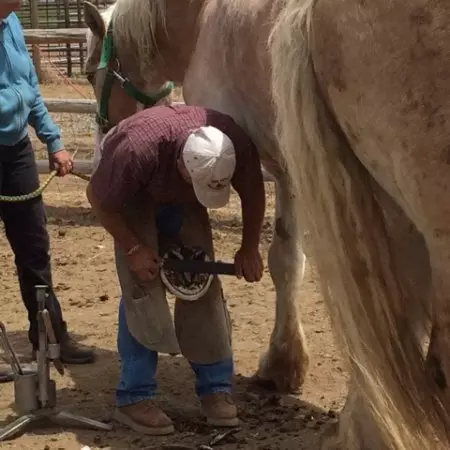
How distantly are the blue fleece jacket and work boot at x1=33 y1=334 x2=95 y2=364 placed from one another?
3.44ft

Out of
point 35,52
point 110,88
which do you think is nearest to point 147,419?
point 110,88

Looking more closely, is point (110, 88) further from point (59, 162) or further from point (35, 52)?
point (35, 52)

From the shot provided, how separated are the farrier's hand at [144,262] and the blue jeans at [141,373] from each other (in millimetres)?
289

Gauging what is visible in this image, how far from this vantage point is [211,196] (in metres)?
3.06

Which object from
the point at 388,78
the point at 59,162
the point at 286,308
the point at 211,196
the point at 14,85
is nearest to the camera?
the point at 388,78

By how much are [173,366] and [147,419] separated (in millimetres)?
813

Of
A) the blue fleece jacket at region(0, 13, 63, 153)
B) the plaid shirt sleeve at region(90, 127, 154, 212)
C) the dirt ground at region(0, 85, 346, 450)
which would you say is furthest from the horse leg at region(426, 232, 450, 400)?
the blue fleece jacket at region(0, 13, 63, 153)

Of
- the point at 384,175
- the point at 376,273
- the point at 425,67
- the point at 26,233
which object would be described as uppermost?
the point at 425,67

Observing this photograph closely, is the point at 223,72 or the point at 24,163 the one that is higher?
the point at 223,72

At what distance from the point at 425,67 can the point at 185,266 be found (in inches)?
62.1

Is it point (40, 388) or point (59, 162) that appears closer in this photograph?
point (40, 388)

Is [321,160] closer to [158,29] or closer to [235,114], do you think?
[235,114]

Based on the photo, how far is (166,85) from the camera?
4645mm

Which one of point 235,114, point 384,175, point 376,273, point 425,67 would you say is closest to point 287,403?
point 235,114
